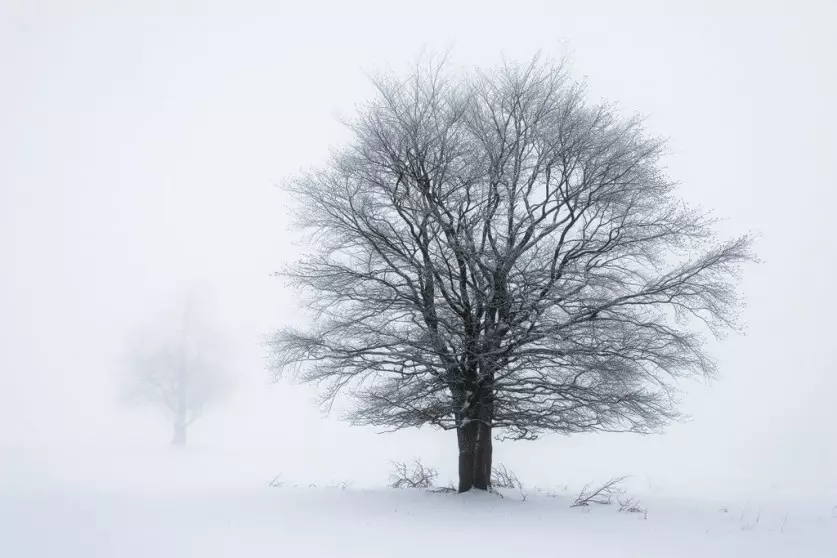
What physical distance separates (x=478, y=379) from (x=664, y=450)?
32.4m

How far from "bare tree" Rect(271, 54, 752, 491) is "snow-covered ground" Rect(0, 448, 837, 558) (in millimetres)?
2015

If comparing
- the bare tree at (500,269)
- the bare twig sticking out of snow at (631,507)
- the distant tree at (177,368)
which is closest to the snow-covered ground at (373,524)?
the bare twig sticking out of snow at (631,507)

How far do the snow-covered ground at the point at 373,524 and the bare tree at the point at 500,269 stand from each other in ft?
6.61

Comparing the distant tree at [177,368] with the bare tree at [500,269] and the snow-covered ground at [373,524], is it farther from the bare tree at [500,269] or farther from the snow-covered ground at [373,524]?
the bare tree at [500,269]

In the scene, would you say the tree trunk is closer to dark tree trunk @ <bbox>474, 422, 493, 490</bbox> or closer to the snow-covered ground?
dark tree trunk @ <bbox>474, 422, 493, 490</bbox>

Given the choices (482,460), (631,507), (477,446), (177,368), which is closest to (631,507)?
(631,507)

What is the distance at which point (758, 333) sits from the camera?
2090 inches

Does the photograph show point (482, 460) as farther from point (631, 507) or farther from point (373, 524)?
point (373, 524)

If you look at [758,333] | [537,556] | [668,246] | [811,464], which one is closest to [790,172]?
[758,333]

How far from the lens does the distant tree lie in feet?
124

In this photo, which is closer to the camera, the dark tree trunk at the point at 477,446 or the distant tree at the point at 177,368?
the dark tree trunk at the point at 477,446

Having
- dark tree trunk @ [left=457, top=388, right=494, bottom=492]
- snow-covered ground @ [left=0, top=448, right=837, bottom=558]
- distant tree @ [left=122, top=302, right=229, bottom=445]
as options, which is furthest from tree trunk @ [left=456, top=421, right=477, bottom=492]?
distant tree @ [left=122, top=302, right=229, bottom=445]

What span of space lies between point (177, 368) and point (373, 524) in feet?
102

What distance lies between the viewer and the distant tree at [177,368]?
3784cm
